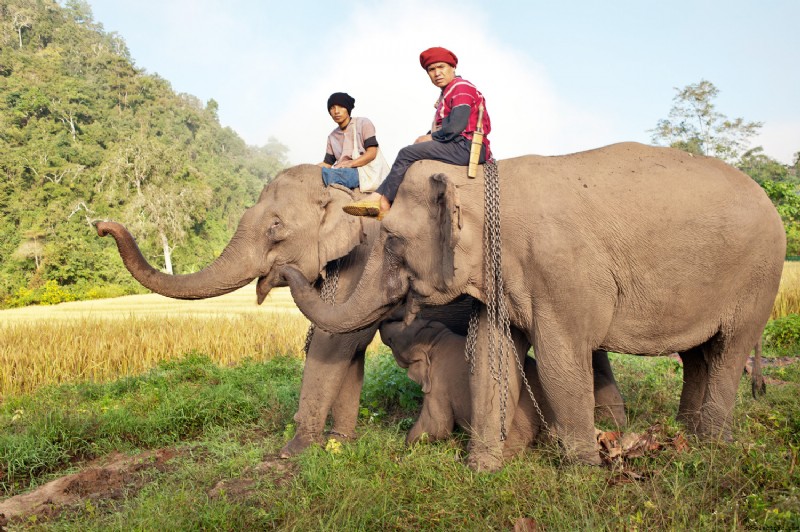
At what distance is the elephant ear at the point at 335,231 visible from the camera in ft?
19.0

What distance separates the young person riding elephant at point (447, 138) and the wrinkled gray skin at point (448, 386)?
1068mm

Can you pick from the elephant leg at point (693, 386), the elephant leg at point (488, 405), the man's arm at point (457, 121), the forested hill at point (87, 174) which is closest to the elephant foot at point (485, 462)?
the elephant leg at point (488, 405)

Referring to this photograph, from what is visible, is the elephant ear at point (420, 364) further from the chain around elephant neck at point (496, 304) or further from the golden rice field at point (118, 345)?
the golden rice field at point (118, 345)

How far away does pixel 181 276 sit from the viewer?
5.34 meters

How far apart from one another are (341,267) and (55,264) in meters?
38.5

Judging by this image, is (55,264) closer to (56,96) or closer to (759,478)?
(56,96)

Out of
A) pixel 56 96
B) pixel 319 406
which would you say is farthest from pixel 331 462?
pixel 56 96

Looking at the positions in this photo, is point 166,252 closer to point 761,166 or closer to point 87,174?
point 87,174

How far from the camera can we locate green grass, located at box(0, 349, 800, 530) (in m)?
3.71

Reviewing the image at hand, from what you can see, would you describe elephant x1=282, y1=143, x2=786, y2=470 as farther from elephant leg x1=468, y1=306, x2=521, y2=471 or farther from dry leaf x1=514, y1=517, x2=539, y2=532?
dry leaf x1=514, y1=517, x2=539, y2=532

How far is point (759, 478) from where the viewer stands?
3.77 m

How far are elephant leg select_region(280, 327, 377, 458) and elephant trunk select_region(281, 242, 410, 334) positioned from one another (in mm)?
665

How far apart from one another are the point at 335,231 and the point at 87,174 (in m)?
49.3

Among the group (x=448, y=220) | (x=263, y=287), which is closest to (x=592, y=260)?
(x=448, y=220)
